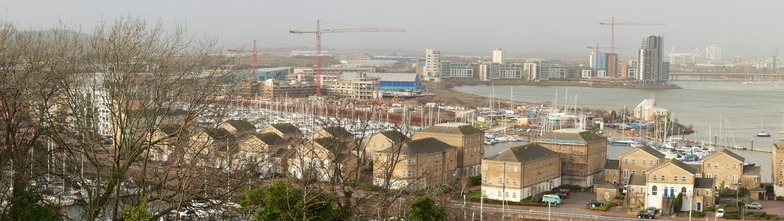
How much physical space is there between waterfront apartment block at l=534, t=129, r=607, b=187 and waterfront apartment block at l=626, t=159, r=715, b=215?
1.23 meters

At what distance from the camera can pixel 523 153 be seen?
8805 mm

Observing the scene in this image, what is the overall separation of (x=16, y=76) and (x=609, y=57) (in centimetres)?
4213

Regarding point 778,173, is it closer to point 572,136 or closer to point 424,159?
point 572,136

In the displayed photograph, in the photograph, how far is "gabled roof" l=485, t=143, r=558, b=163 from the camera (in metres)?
8.60

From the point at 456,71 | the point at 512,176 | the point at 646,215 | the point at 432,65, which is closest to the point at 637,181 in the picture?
the point at 646,215

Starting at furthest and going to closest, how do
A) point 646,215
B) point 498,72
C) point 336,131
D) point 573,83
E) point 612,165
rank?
→ 1. point 498,72
2. point 573,83
3. point 612,165
4. point 646,215
5. point 336,131

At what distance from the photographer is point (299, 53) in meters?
59.7

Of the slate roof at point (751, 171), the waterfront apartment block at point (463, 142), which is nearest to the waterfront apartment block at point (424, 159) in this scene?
the waterfront apartment block at point (463, 142)

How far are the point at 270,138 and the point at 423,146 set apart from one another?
4.91ft

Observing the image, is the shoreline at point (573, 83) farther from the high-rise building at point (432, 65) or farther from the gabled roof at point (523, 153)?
the gabled roof at point (523, 153)

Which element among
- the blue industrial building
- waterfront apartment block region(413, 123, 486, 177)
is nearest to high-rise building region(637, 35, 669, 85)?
the blue industrial building

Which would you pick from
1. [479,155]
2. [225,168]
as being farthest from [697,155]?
[225,168]

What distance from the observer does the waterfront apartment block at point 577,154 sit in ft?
31.3

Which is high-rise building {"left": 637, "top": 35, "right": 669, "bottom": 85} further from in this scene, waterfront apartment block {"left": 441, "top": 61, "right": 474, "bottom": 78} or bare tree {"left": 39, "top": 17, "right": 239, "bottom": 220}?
bare tree {"left": 39, "top": 17, "right": 239, "bottom": 220}
